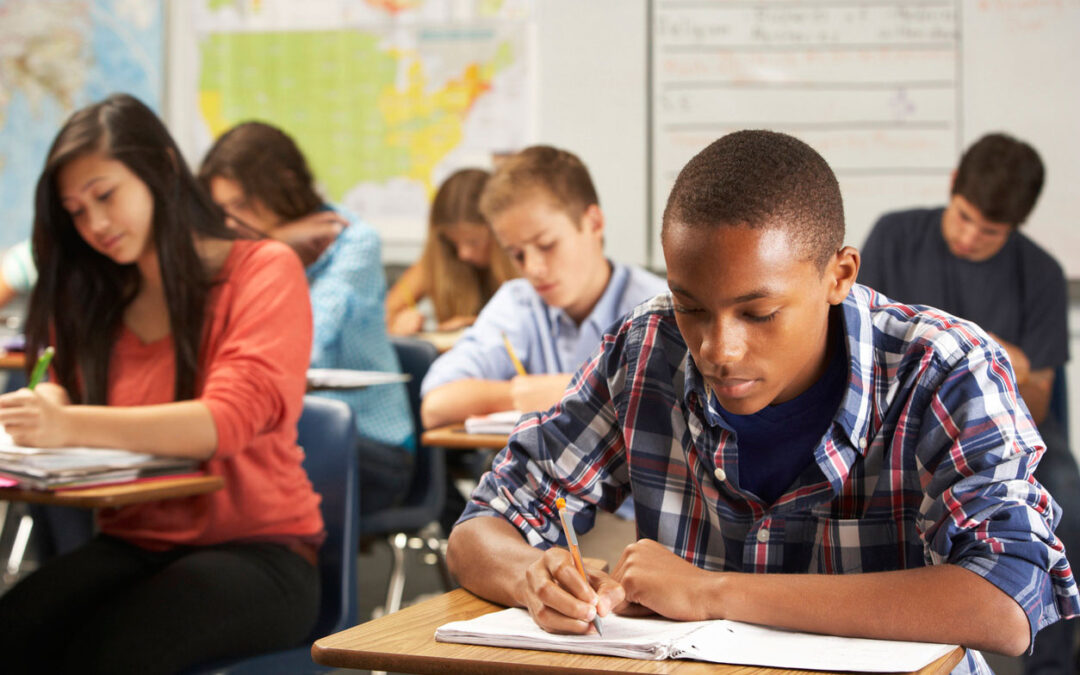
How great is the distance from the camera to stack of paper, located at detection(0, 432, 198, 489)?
1685 millimetres

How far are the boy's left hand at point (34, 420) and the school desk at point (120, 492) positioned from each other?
98mm

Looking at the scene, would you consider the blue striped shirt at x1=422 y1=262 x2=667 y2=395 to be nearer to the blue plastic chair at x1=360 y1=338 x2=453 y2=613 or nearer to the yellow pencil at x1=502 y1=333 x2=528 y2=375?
the yellow pencil at x1=502 y1=333 x2=528 y2=375

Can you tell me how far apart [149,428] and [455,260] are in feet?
8.34

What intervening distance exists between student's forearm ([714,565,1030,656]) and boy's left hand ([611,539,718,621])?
3 centimetres

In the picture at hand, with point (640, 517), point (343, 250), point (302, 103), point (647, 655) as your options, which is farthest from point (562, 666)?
point (302, 103)

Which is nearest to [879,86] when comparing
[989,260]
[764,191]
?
[989,260]

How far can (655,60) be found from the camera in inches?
189

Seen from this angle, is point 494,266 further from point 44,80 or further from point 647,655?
point 647,655

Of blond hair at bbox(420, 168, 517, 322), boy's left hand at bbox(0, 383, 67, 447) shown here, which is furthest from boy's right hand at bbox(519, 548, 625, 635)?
blond hair at bbox(420, 168, 517, 322)

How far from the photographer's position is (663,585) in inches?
41.3

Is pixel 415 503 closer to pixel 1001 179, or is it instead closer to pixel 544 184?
pixel 544 184

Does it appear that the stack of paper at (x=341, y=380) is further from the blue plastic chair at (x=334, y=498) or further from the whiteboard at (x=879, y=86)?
the whiteboard at (x=879, y=86)

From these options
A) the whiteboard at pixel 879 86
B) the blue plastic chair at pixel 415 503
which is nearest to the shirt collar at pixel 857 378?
the blue plastic chair at pixel 415 503

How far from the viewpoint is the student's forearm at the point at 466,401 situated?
8.29 ft
